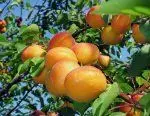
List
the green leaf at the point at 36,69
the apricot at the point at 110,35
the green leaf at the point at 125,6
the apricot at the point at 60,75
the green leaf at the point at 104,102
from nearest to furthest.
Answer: the green leaf at the point at 125,6 → the green leaf at the point at 104,102 → the apricot at the point at 60,75 → the green leaf at the point at 36,69 → the apricot at the point at 110,35

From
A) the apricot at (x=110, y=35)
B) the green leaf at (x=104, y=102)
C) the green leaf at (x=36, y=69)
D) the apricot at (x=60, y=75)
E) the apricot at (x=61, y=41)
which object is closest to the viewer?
Result: the green leaf at (x=104, y=102)

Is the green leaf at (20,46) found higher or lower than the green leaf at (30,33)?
lower

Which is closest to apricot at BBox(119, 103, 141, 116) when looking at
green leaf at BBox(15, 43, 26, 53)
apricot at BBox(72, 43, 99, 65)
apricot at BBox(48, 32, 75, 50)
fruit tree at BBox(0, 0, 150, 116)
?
fruit tree at BBox(0, 0, 150, 116)

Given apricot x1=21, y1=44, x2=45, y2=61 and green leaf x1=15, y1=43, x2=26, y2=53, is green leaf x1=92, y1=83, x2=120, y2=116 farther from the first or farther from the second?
green leaf x1=15, y1=43, x2=26, y2=53

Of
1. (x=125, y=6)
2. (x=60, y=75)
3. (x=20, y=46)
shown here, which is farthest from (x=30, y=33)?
(x=125, y=6)

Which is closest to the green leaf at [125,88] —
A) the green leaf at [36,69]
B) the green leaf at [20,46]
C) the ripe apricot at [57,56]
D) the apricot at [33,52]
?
the ripe apricot at [57,56]

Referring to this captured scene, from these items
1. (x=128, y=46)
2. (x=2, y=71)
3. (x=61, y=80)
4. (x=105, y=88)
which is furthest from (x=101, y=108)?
(x=2, y=71)

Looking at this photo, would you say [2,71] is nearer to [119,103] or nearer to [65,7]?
[65,7]

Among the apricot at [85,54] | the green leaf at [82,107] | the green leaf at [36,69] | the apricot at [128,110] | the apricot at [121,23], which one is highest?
the apricot at [121,23]

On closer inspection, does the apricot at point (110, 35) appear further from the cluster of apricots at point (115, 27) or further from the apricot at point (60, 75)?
the apricot at point (60, 75)
